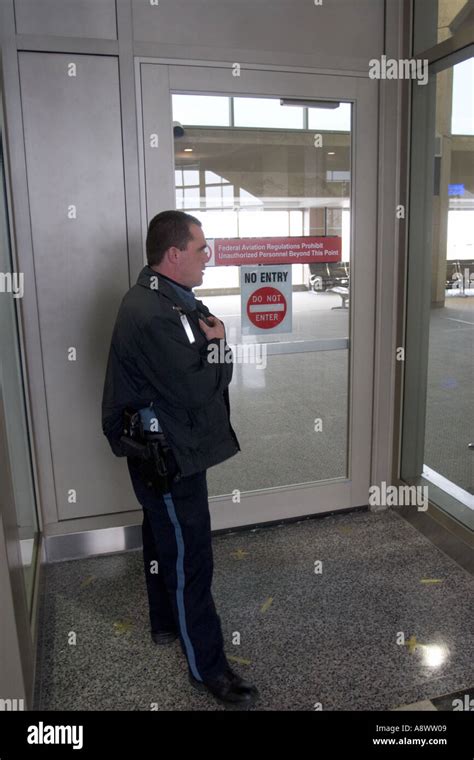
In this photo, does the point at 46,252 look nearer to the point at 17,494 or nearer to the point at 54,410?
the point at 54,410

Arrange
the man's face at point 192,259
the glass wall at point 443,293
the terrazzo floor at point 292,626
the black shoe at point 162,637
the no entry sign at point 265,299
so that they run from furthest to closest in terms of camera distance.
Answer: the no entry sign at point 265,299 → the glass wall at point 443,293 → the black shoe at point 162,637 → the terrazzo floor at point 292,626 → the man's face at point 192,259

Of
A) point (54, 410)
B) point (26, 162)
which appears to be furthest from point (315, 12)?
point (54, 410)

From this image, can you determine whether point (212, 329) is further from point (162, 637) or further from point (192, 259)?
point (162, 637)

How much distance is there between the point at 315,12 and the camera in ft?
10.2

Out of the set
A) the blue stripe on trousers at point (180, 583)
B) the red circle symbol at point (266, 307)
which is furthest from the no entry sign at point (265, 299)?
the blue stripe on trousers at point (180, 583)

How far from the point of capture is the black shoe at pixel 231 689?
2184 mm

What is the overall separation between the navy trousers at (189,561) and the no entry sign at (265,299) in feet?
4.48

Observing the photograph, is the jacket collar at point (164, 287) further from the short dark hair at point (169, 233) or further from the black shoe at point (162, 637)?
the black shoe at point (162, 637)

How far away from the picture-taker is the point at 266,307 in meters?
3.37

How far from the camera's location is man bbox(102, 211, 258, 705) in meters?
Result: 2.06

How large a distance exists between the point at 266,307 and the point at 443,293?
3.17 ft

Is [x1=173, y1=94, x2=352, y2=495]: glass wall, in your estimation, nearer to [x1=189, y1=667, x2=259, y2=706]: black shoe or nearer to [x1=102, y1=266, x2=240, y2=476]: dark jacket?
[x1=102, y1=266, x2=240, y2=476]: dark jacket

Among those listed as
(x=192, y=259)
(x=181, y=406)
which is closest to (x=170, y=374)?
(x=181, y=406)
